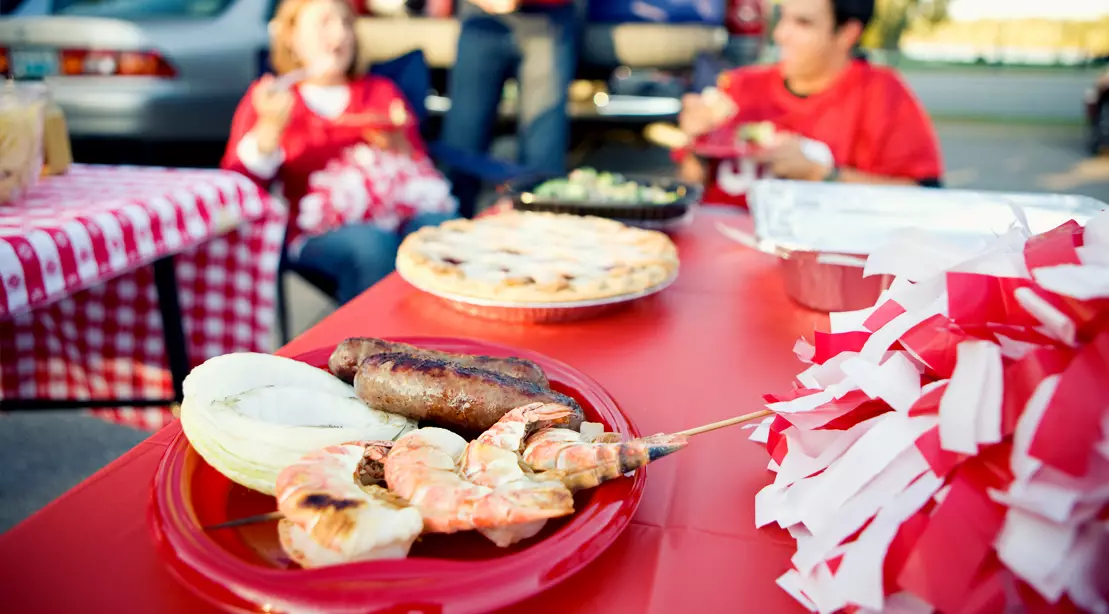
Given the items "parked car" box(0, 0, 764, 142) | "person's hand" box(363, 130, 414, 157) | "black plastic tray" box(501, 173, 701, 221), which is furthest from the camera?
"parked car" box(0, 0, 764, 142)

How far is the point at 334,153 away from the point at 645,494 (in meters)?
2.46

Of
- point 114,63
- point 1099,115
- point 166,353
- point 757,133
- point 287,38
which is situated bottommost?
point 166,353

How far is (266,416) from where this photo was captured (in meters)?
0.74

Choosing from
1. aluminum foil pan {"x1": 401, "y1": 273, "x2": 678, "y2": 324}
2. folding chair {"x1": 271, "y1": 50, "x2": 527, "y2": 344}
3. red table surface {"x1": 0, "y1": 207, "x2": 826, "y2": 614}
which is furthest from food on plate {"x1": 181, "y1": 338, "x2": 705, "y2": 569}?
folding chair {"x1": 271, "y1": 50, "x2": 527, "y2": 344}

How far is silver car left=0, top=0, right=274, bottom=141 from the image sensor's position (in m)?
3.19

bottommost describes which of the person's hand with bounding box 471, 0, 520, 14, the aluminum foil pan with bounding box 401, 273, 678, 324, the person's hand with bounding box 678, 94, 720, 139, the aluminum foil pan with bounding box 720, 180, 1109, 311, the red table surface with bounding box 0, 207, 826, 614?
the red table surface with bounding box 0, 207, 826, 614

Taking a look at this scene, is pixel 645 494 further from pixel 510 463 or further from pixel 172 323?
pixel 172 323

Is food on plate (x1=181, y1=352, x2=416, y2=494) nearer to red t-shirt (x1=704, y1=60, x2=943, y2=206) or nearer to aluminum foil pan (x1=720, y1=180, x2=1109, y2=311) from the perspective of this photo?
aluminum foil pan (x1=720, y1=180, x2=1109, y2=311)

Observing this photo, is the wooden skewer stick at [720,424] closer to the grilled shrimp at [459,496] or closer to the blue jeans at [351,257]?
the grilled shrimp at [459,496]

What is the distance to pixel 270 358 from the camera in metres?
0.82

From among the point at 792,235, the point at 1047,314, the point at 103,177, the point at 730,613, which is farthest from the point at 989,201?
the point at 103,177

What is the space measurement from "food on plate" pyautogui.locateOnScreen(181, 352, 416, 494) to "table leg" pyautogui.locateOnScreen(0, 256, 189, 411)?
134cm

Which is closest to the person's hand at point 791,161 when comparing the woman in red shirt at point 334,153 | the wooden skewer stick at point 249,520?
the woman in red shirt at point 334,153

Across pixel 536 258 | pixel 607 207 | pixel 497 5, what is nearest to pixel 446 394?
pixel 536 258
